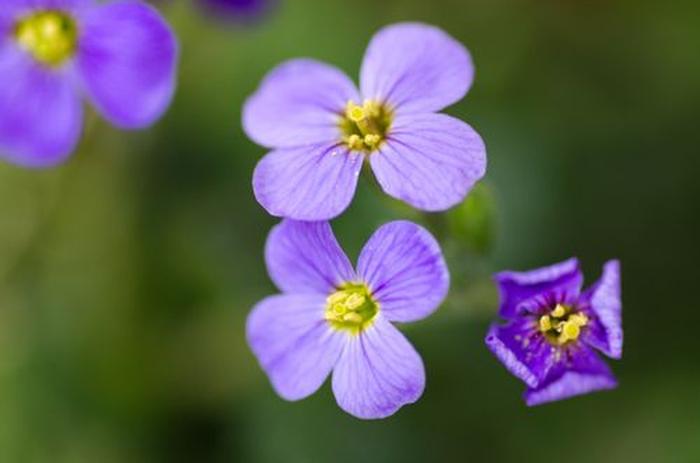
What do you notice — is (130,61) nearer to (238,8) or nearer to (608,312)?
(238,8)

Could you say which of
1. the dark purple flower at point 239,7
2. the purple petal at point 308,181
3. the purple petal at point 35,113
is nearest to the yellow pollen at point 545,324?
the purple petal at point 308,181

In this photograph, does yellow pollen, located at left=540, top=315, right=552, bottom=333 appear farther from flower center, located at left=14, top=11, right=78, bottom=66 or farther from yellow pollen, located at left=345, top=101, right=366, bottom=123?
flower center, located at left=14, top=11, right=78, bottom=66

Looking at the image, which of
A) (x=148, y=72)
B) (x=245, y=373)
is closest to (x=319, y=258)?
(x=148, y=72)

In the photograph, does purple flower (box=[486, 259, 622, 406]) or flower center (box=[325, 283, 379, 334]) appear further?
flower center (box=[325, 283, 379, 334])

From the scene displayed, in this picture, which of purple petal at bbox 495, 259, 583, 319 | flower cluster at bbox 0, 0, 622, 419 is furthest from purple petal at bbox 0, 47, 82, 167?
purple petal at bbox 495, 259, 583, 319

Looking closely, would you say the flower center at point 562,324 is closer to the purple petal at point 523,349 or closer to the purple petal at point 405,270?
Answer: the purple petal at point 523,349

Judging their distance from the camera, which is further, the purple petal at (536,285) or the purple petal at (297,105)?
the purple petal at (297,105)
